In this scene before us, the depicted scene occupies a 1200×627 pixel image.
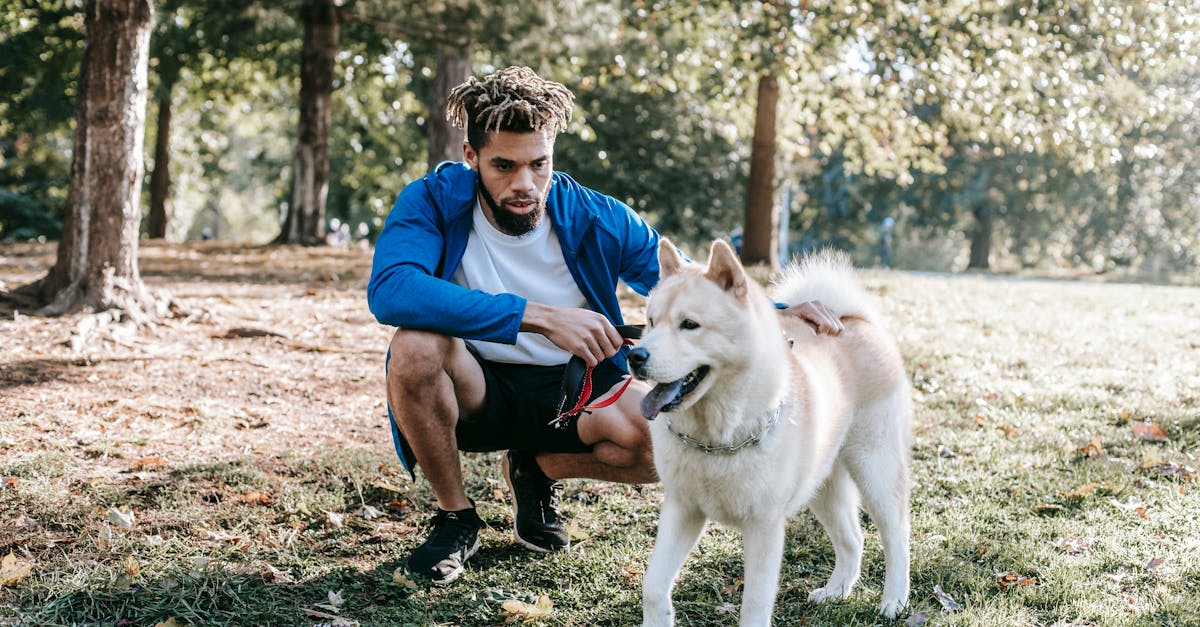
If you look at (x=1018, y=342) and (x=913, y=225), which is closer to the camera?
(x=1018, y=342)

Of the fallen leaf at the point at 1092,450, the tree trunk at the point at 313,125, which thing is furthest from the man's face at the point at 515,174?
the tree trunk at the point at 313,125

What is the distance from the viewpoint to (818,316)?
341 centimetres

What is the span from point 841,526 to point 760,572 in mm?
711

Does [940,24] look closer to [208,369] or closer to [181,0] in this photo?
[208,369]

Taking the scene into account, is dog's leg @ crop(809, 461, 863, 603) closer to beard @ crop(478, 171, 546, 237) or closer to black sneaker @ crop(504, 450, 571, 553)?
black sneaker @ crop(504, 450, 571, 553)

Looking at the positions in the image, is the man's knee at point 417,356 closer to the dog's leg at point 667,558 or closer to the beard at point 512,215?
the beard at point 512,215

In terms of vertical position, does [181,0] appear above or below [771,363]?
above

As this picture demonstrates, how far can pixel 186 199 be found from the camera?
38.1 meters

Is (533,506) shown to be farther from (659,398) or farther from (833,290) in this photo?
(833,290)

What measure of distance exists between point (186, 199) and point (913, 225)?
29.0 meters

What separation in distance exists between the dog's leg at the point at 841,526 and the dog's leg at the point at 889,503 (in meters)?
0.10

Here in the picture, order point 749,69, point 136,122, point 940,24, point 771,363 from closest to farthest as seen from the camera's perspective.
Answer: point 771,363 → point 136,122 → point 940,24 → point 749,69

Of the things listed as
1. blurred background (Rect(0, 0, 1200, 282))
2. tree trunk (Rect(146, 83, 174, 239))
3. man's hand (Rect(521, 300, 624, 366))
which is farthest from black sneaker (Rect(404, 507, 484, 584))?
tree trunk (Rect(146, 83, 174, 239))

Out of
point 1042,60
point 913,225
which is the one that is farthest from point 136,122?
point 913,225
